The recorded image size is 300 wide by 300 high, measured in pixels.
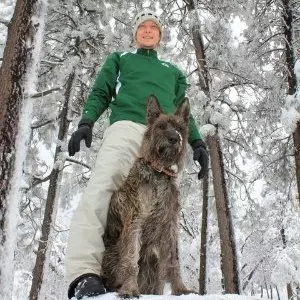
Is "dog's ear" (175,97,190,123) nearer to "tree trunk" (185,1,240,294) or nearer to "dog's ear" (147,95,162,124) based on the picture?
"dog's ear" (147,95,162,124)

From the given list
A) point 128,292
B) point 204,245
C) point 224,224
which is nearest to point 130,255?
point 128,292

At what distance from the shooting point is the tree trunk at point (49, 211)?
43.3 feet

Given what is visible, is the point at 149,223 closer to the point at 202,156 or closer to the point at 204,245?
the point at 202,156

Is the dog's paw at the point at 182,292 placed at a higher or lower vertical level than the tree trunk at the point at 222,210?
lower

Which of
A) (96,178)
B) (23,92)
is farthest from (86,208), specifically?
(23,92)

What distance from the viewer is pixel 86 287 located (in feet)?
13.0

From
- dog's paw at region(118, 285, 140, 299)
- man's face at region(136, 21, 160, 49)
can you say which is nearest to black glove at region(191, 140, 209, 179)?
man's face at region(136, 21, 160, 49)

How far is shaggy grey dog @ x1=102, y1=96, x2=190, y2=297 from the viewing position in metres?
4.34

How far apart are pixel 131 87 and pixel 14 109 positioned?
2.07 metres

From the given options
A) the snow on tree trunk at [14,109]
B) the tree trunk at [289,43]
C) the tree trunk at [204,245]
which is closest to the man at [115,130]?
the snow on tree trunk at [14,109]

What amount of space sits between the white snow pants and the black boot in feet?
0.24

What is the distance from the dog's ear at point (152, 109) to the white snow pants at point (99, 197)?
0.23 meters

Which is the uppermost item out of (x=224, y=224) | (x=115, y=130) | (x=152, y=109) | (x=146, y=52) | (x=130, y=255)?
(x=146, y=52)

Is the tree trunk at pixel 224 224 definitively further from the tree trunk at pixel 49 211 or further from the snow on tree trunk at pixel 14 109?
the snow on tree trunk at pixel 14 109
